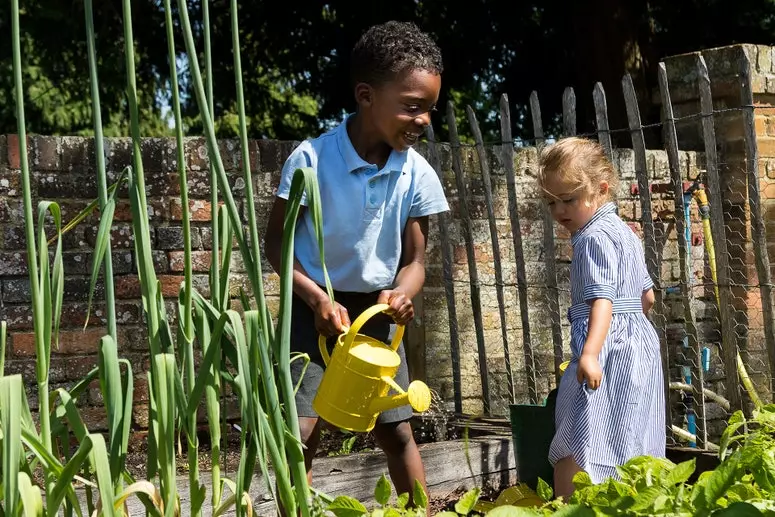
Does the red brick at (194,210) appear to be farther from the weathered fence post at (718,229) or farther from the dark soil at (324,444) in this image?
the weathered fence post at (718,229)

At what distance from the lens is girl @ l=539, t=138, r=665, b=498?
8.25 ft

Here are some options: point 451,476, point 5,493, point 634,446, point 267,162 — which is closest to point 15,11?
point 5,493

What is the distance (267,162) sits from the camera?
396 centimetres

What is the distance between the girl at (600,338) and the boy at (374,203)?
0.34 metres

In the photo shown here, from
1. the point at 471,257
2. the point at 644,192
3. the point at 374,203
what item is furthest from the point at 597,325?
the point at 471,257

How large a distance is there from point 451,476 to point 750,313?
1.73 m

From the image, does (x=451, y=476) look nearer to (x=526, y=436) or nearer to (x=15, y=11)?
(x=526, y=436)

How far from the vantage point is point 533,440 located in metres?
2.92

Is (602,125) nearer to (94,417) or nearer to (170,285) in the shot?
(170,285)

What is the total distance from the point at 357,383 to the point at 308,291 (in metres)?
0.30

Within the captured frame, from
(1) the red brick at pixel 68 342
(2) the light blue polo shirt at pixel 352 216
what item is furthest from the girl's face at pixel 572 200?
(1) the red brick at pixel 68 342

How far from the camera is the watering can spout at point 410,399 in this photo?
206cm

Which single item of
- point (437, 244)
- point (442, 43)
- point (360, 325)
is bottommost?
point (360, 325)

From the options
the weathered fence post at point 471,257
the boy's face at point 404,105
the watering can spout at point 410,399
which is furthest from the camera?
the weathered fence post at point 471,257
